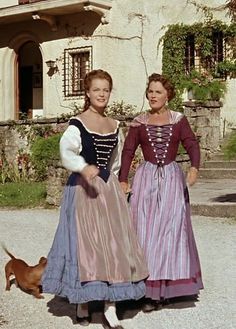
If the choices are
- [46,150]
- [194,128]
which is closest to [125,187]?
[46,150]

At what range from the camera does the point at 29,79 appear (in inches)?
826

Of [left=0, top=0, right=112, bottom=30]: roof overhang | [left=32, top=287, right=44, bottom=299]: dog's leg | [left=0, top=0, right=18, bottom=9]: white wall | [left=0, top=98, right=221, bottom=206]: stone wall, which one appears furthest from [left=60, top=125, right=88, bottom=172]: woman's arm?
[left=0, top=0, right=18, bottom=9]: white wall

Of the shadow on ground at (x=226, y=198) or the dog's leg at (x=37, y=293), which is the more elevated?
the shadow on ground at (x=226, y=198)

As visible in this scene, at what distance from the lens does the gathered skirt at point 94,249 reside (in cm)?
438

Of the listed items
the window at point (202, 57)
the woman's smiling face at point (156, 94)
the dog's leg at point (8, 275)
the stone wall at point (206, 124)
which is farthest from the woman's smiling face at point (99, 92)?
the window at point (202, 57)

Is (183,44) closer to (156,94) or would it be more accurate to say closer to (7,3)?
(7,3)

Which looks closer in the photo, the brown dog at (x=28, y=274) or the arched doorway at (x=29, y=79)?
the brown dog at (x=28, y=274)

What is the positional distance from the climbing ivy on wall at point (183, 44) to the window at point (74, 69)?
2.24 m

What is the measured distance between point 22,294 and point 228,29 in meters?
Result: 11.4

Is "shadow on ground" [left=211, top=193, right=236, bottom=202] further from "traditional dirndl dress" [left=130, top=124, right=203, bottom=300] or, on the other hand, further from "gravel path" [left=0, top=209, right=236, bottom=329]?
"traditional dirndl dress" [left=130, top=124, right=203, bottom=300]

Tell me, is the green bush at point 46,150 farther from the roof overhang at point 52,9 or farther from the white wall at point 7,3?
the white wall at point 7,3

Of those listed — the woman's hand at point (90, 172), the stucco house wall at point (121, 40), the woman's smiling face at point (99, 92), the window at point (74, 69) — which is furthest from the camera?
the window at point (74, 69)

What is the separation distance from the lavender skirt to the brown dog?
2.81 feet

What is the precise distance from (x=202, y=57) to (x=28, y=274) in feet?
38.1
